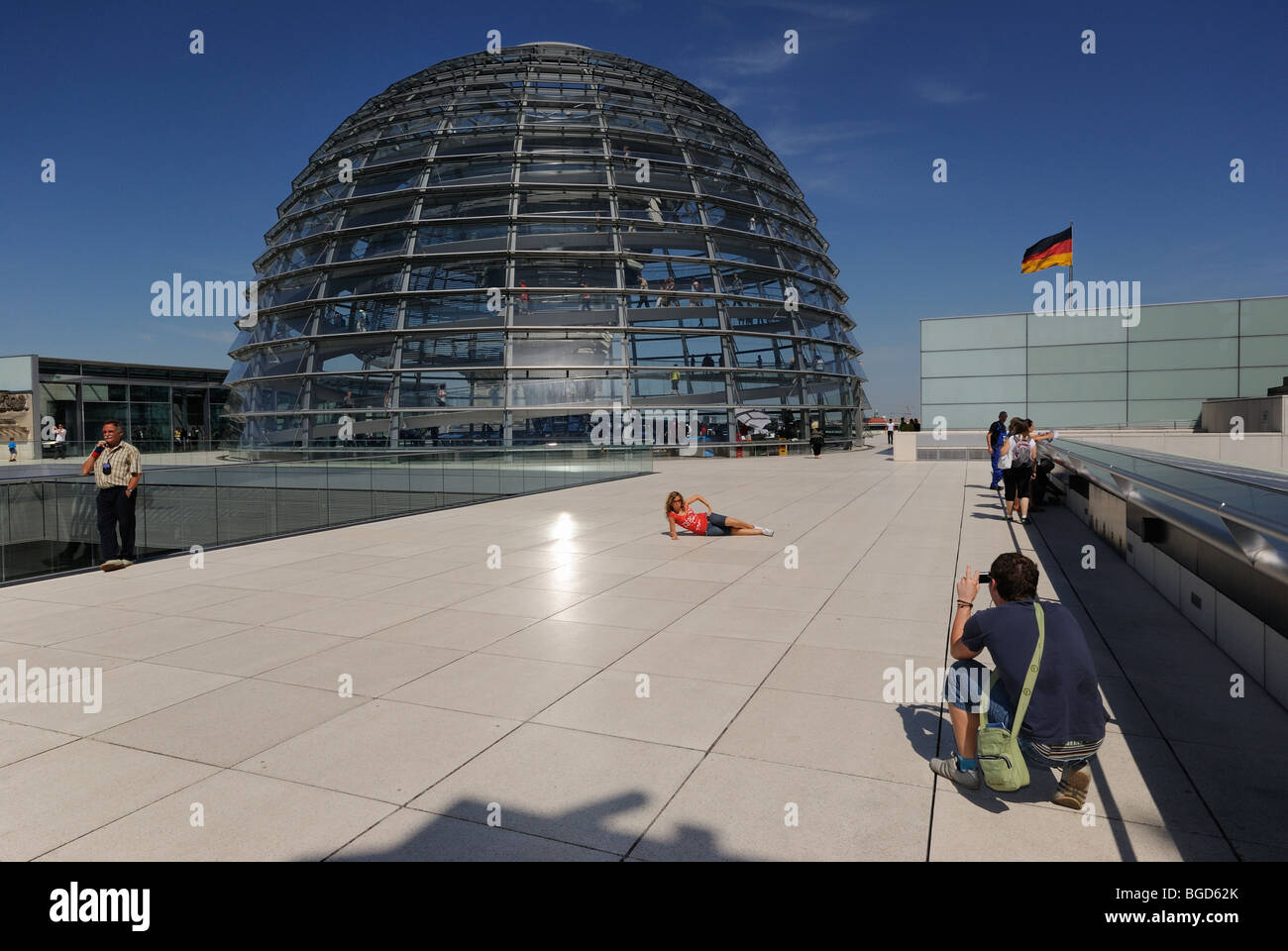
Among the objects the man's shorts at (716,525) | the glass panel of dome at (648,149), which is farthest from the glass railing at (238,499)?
the glass panel of dome at (648,149)

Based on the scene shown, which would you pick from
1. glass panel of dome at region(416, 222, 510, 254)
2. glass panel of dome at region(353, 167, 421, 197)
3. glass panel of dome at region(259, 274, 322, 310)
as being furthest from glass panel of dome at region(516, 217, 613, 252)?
glass panel of dome at region(259, 274, 322, 310)

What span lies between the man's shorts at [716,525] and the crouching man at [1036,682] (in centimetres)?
862

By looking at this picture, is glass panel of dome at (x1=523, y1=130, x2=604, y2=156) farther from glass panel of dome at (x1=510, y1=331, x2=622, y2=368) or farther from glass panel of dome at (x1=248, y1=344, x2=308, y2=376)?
glass panel of dome at (x1=248, y1=344, x2=308, y2=376)

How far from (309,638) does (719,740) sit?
425cm

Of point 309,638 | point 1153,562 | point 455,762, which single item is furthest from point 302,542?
point 1153,562

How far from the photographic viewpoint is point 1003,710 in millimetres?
3811

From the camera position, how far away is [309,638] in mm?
6895

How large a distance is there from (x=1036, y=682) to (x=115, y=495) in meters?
11.9

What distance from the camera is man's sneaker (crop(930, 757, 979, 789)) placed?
388cm

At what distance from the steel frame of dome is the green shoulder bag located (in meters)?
27.5

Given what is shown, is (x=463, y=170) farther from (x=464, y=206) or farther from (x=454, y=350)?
(x=454, y=350)

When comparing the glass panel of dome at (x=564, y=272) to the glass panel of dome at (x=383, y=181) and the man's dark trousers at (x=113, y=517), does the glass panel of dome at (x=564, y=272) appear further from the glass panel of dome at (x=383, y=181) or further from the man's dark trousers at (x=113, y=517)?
the man's dark trousers at (x=113, y=517)

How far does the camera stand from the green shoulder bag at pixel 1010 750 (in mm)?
3670
